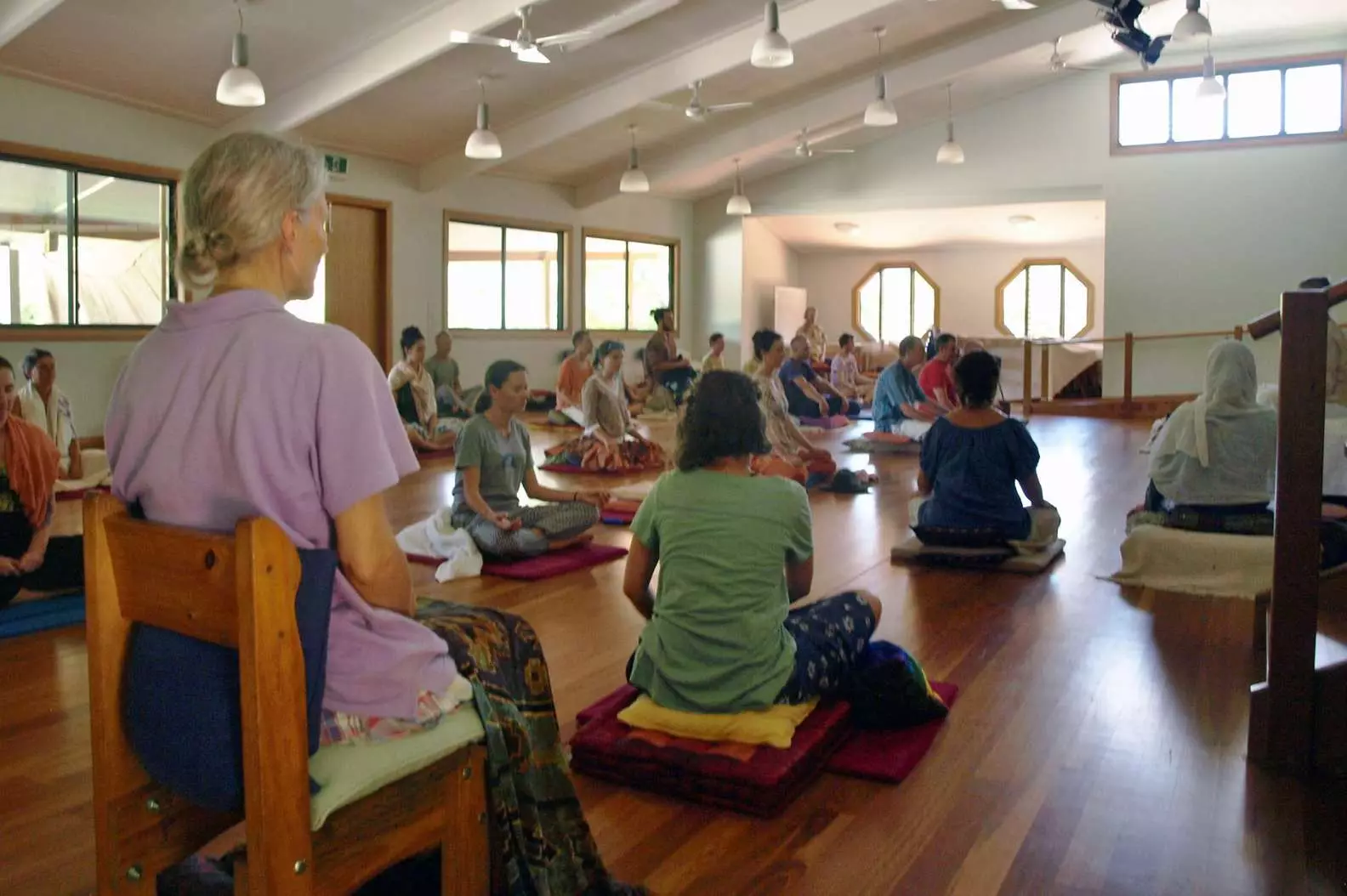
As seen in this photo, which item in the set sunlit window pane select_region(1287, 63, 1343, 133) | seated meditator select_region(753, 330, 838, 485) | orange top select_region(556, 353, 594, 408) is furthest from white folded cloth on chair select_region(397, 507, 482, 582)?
sunlit window pane select_region(1287, 63, 1343, 133)

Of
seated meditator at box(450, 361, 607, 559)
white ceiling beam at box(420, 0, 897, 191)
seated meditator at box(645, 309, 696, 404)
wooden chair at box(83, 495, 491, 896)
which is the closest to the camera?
wooden chair at box(83, 495, 491, 896)

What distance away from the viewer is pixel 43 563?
406 centimetres

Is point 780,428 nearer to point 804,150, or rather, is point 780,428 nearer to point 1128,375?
point 804,150

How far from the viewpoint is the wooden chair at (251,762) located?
1363 mm

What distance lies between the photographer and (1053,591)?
14.3 feet

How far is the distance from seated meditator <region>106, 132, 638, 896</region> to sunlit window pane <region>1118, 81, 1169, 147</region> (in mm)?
13743

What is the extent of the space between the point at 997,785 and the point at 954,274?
1597 centimetres

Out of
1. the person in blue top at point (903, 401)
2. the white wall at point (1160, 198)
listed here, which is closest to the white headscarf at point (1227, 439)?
the person in blue top at point (903, 401)

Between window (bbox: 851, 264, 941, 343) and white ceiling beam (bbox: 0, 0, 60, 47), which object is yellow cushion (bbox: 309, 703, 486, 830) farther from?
window (bbox: 851, 264, 941, 343)

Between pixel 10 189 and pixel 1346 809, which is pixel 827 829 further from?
pixel 10 189

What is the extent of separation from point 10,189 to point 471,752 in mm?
8051

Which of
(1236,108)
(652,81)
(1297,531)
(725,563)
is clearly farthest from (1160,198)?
(725,563)

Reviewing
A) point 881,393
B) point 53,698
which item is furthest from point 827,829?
point 881,393

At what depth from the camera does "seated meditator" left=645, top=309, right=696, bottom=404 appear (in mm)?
12531
